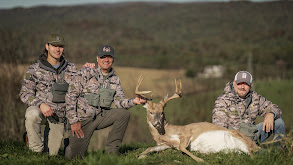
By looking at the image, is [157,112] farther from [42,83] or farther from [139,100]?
[42,83]

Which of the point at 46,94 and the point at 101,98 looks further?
the point at 46,94

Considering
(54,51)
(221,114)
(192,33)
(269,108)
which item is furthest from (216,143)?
(192,33)

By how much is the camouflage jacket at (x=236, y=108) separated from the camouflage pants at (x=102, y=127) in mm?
2205

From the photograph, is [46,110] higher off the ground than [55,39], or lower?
lower

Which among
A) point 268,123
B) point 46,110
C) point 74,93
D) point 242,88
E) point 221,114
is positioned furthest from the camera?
point 221,114

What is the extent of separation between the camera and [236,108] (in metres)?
7.50

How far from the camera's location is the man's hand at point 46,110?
266 inches

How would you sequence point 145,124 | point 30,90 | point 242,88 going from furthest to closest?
1. point 145,124
2. point 242,88
3. point 30,90

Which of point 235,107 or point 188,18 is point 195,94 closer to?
point 235,107

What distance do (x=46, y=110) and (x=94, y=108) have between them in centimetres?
102

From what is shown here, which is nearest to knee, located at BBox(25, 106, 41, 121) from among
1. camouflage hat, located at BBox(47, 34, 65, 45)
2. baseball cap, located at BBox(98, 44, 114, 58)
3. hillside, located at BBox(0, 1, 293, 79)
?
camouflage hat, located at BBox(47, 34, 65, 45)

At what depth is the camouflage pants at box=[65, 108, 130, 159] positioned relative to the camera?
6.96 metres

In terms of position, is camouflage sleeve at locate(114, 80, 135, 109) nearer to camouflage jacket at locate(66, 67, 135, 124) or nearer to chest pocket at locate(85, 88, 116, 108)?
camouflage jacket at locate(66, 67, 135, 124)

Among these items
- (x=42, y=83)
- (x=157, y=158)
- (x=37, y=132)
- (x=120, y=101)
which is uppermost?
(x=42, y=83)
